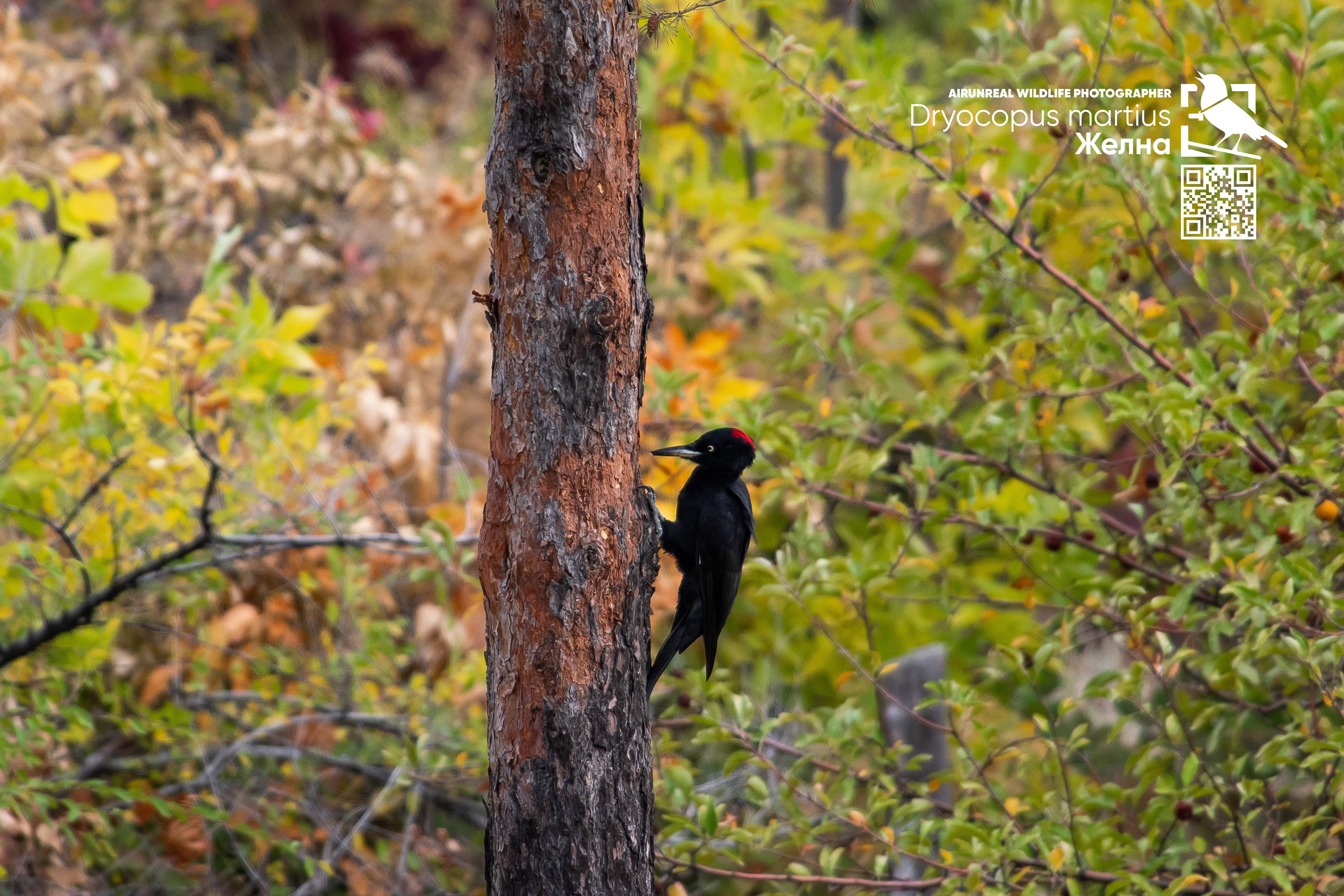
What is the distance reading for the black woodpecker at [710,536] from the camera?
3078mm

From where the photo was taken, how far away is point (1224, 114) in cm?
309

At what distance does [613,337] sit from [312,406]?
1805 millimetres

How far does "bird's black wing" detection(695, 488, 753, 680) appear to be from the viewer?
3068 mm

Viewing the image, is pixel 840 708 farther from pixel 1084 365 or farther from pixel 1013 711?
pixel 1013 711

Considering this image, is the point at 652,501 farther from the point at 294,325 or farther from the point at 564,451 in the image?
the point at 294,325

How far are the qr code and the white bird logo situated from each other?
8 centimetres

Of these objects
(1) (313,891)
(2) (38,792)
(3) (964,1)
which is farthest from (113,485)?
(3) (964,1)

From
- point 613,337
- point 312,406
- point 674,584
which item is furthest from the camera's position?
point 674,584

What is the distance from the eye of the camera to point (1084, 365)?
3.15m

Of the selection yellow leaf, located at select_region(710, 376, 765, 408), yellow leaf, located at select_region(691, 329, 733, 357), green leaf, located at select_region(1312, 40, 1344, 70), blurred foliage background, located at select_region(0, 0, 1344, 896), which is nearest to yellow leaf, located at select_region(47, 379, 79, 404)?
blurred foliage background, located at select_region(0, 0, 1344, 896)

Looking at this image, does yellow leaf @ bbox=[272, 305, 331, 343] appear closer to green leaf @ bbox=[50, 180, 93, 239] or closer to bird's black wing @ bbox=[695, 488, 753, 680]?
green leaf @ bbox=[50, 180, 93, 239]

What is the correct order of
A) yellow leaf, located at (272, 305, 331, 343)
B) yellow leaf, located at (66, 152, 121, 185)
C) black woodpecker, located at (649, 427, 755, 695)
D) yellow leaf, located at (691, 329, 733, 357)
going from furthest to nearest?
yellow leaf, located at (691, 329, 733, 357)
yellow leaf, located at (66, 152, 121, 185)
yellow leaf, located at (272, 305, 331, 343)
black woodpecker, located at (649, 427, 755, 695)

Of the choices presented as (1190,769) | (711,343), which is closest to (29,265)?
(711,343)

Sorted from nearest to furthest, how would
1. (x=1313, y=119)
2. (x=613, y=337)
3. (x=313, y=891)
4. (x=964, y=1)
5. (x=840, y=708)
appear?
(x=613, y=337) < (x=1313, y=119) < (x=840, y=708) < (x=313, y=891) < (x=964, y=1)
